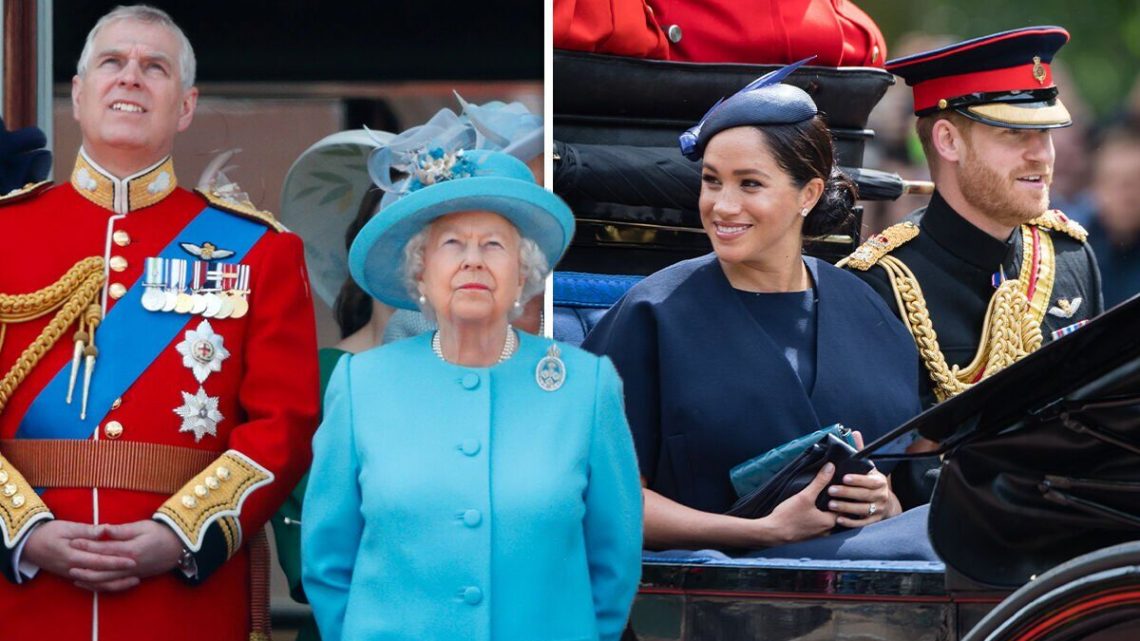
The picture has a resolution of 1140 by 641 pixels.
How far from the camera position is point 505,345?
346cm

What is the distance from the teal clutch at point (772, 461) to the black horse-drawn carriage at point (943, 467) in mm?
228

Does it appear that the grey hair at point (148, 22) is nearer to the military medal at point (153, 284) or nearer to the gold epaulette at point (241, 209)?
the gold epaulette at point (241, 209)

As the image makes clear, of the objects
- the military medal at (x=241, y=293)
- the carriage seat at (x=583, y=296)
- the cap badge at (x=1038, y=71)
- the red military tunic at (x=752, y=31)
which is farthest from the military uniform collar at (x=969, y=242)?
the military medal at (x=241, y=293)

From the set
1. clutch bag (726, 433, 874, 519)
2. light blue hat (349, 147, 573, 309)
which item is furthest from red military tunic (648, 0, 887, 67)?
clutch bag (726, 433, 874, 519)

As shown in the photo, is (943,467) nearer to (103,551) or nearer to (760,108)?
(760,108)

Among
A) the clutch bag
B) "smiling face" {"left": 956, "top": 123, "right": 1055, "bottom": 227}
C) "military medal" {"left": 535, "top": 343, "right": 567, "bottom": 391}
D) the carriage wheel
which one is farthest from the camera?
"smiling face" {"left": 956, "top": 123, "right": 1055, "bottom": 227}

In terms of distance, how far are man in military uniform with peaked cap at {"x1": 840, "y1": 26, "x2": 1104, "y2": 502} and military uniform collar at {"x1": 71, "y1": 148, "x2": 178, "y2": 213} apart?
1460 millimetres

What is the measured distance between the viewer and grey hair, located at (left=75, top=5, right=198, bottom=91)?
3848 mm

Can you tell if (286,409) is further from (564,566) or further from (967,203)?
(967,203)

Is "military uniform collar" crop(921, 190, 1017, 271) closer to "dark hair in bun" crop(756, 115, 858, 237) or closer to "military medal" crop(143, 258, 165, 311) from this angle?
"dark hair in bun" crop(756, 115, 858, 237)

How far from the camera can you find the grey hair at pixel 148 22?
3.85 m

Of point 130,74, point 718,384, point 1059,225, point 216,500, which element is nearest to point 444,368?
point 216,500

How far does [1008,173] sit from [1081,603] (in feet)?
5.37

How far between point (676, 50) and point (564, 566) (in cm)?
144
